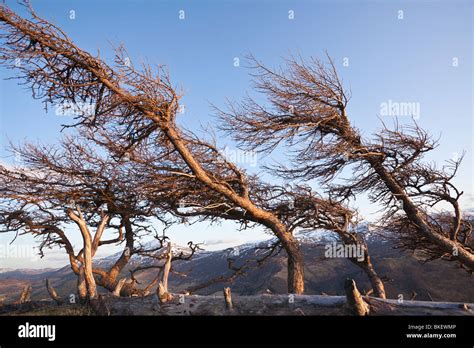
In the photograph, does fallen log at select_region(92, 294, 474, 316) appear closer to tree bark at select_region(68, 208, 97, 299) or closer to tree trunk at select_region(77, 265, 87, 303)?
tree bark at select_region(68, 208, 97, 299)

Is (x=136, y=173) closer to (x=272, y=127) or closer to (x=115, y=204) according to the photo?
(x=115, y=204)

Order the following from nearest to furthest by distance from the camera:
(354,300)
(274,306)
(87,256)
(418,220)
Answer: (354,300) < (274,306) < (87,256) < (418,220)

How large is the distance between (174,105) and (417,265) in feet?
177

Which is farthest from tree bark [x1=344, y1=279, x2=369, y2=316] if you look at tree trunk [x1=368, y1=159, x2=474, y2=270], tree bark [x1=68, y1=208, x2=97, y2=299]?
tree bark [x1=68, y1=208, x2=97, y2=299]

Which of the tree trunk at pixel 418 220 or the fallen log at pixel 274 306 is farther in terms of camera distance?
the tree trunk at pixel 418 220

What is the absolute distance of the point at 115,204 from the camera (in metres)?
12.8

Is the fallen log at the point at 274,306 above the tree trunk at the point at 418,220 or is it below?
below

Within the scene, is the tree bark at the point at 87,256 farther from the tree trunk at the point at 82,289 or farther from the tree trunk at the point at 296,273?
the tree trunk at the point at 296,273
